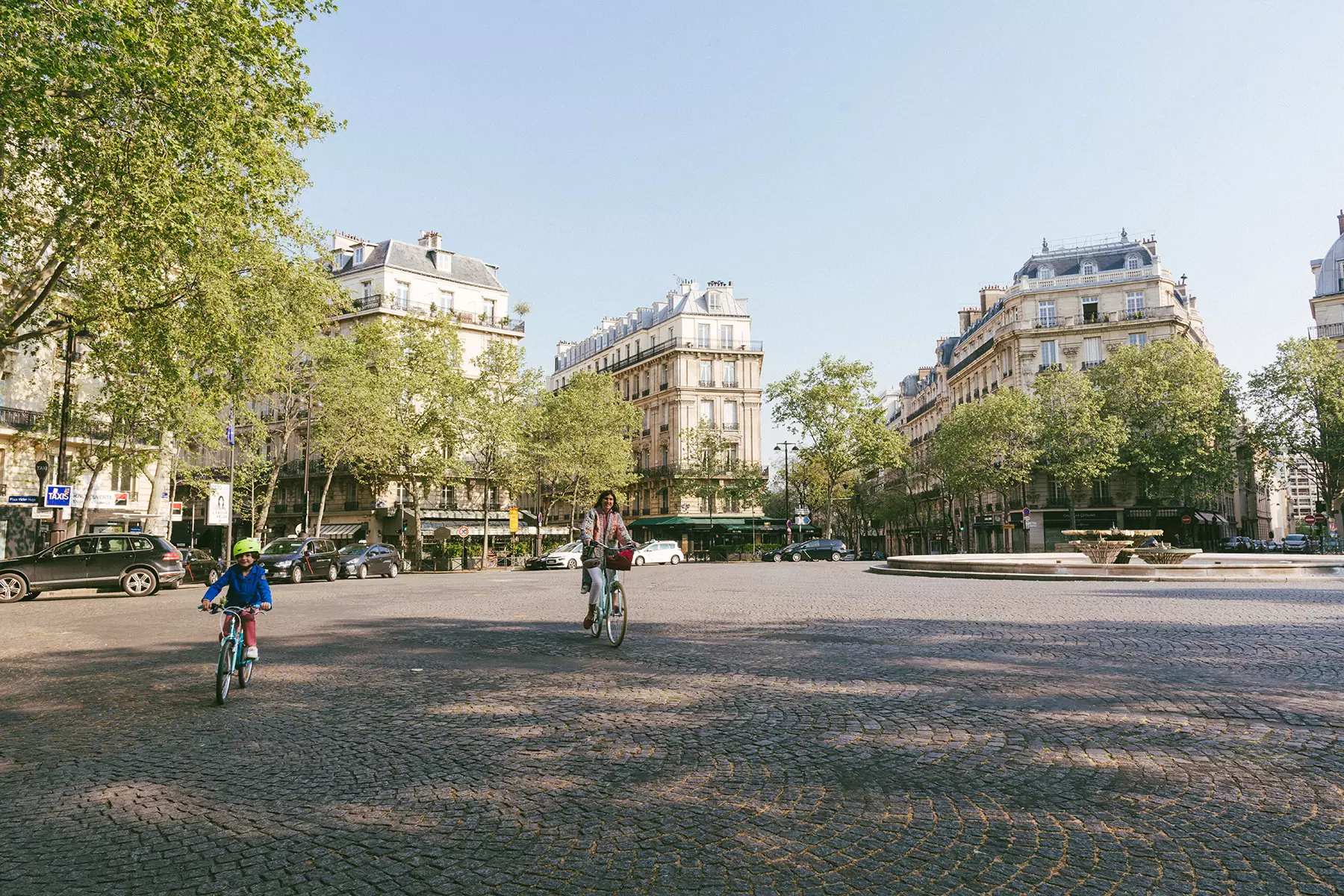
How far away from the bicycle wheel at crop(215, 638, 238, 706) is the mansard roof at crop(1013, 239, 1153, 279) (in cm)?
6399

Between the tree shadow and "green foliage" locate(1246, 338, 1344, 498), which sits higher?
"green foliage" locate(1246, 338, 1344, 498)

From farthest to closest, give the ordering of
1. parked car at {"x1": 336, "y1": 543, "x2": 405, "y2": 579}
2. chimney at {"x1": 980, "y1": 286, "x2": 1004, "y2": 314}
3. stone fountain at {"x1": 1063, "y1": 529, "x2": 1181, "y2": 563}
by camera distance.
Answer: chimney at {"x1": 980, "y1": 286, "x2": 1004, "y2": 314}
parked car at {"x1": 336, "y1": 543, "x2": 405, "y2": 579}
stone fountain at {"x1": 1063, "y1": 529, "x2": 1181, "y2": 563}

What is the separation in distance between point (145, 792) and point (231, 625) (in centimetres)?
287

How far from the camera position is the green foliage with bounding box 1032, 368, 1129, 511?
174 ft

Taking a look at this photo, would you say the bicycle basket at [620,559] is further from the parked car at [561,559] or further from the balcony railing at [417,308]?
the balcony railing at [417,308]

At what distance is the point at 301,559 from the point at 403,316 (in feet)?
92.0

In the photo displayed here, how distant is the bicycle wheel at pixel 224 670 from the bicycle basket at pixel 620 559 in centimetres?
391

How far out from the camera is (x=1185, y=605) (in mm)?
15062

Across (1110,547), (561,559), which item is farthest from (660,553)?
(1110,547)

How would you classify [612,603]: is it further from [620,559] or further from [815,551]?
[815,551]

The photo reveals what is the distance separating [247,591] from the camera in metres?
7.56

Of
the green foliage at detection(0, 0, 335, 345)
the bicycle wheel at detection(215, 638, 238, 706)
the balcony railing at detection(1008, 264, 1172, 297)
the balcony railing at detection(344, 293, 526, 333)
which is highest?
the balcony railing at detection(1008, 264, 1172, 297)

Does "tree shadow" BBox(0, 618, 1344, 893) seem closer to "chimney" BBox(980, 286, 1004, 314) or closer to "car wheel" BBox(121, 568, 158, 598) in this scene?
"car wheel" BBox(121, 568, 158, 598)

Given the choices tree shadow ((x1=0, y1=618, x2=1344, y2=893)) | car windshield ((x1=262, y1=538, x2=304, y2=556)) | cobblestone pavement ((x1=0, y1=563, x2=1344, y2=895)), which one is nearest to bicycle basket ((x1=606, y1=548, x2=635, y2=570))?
cobblestone pavement ((x1=0, y1=563, x2=1344, y2=895))
